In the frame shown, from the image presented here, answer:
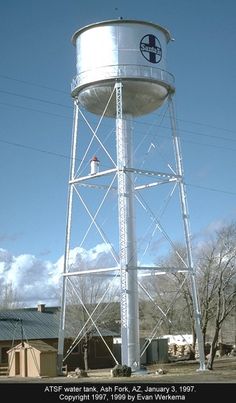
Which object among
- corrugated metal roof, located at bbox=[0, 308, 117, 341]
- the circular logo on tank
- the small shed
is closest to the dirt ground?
the small shed

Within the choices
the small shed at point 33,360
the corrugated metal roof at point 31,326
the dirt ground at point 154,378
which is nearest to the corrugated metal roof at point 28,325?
the corrugated metal roof at point 31,326

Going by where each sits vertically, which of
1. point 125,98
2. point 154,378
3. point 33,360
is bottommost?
point 154,378

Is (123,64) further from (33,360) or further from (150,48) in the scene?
(33,360)

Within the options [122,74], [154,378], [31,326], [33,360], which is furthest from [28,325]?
[122,74]

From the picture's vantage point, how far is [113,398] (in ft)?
51.2

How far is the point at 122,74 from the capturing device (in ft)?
97.1

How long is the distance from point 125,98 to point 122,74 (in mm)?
1300

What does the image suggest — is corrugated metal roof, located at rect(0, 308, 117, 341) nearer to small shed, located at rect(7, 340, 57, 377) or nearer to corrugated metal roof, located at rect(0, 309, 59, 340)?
corrugated metal roof, located at rect(0, 309, 59, 340)

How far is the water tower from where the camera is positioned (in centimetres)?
2944

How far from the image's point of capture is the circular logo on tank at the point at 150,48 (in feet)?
99.2

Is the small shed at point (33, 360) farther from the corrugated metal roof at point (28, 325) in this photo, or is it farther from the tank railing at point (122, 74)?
the tank railing at point (122, 74)

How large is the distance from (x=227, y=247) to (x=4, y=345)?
14739mm

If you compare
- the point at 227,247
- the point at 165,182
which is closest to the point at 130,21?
the point at 165,182

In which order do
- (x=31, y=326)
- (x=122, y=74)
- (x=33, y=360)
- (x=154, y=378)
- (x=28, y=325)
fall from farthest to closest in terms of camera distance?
(x=28, y=325), (x=31, y=326), (x=33, y=360), (x=122, y=74), (x=154, y=378)
